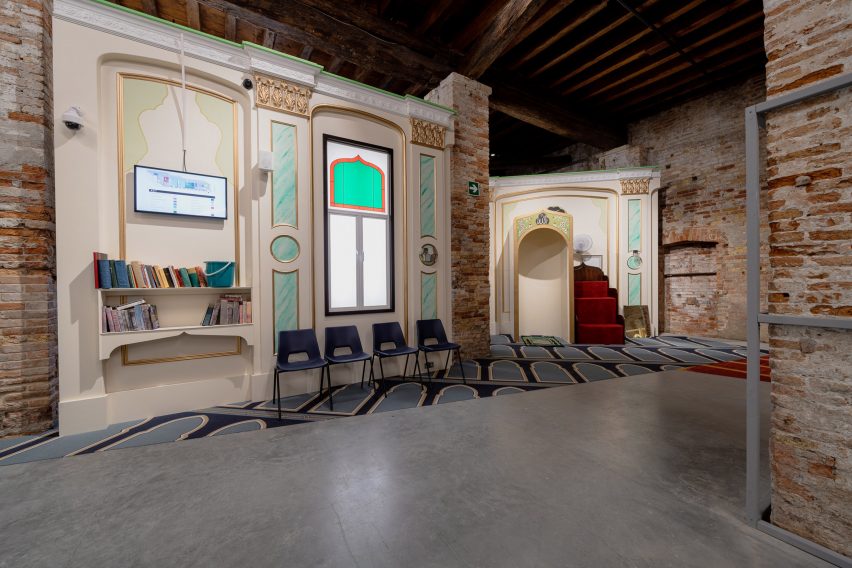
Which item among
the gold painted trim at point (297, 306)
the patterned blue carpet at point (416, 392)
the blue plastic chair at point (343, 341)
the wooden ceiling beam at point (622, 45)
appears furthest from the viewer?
the wooden ceiling beam at point (622, 45)

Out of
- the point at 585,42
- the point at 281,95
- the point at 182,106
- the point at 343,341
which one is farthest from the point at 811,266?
the point at 585,42

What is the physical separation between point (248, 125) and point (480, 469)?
3.99 meters

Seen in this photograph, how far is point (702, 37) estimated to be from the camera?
573 cm

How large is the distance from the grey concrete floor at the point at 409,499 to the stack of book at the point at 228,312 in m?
1.25

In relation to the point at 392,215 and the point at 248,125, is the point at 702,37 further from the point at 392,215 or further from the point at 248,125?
the point at 248,125

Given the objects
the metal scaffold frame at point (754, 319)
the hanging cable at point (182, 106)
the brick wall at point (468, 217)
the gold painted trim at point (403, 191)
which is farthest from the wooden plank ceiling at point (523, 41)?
the metal scaffold frame at point (754, 319)

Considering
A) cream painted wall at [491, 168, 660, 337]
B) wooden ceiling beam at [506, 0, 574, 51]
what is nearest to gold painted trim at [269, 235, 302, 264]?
wooden ceiling beam at [506, 0, 574, 51]

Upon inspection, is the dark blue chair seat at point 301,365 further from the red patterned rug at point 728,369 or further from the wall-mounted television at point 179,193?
the red patterned rug at point 728,369

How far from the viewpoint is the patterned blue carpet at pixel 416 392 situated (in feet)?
8.91

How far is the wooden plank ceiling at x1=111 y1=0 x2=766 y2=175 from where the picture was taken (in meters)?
4.55

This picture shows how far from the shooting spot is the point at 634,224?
25.0 feet

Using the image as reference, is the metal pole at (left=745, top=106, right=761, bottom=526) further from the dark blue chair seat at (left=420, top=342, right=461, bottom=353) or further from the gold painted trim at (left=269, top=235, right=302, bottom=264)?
the gold painted trim at (left=269, top=235, right=302, bottom=264)

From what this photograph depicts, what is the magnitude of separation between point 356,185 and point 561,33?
4139 mm

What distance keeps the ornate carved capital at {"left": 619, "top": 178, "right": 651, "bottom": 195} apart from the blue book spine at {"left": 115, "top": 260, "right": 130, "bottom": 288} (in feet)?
28.4
